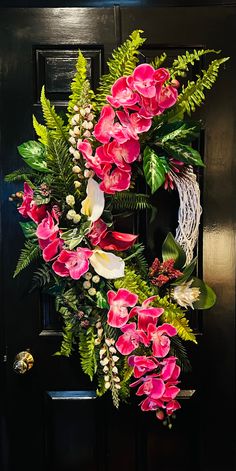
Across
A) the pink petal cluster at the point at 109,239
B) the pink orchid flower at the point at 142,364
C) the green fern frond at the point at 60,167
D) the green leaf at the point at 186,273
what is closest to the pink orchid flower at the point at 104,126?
the green fern frond at the point at 60,167

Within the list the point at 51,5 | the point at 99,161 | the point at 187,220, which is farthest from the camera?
the point at 51,5

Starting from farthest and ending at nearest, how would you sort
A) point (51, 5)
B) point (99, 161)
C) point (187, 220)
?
point (51, 5)
point (187, 220)
point (99, 161)

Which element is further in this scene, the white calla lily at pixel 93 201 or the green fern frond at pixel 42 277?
the green fern frond at pixel 42 277

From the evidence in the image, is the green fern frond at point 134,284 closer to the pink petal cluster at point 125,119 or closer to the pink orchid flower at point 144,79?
the pink petal cluster at point 125,119

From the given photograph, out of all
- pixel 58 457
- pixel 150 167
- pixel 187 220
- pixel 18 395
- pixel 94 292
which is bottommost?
pixel 58 457

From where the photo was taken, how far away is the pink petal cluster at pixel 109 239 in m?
1.28

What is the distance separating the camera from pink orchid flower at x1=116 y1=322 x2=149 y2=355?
1.26m

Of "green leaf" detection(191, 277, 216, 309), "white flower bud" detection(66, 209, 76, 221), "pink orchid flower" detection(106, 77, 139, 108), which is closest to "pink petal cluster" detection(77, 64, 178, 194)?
"pink orchid flower" detection(106, 77, 139, 108)

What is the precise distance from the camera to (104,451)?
1.58m

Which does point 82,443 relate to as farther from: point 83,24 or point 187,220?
point 83,24

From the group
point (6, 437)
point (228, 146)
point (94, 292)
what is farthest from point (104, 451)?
point (228, 146)

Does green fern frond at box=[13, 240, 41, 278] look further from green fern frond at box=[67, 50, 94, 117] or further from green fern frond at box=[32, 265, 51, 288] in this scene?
green fern frond at box=[67, 50, 94, 117]

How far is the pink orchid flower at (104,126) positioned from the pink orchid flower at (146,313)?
45cm

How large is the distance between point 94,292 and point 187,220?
1.17 ft
